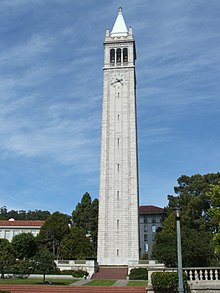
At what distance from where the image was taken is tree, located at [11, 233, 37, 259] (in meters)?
55.3

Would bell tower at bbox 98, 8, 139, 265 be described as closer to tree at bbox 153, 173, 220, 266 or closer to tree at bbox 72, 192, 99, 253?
tree at bbox 153, 173, 220, 266

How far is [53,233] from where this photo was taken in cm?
5731

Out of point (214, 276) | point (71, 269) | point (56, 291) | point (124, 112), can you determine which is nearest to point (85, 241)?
point (71, 269)

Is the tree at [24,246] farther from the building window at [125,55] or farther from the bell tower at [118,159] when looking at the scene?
the building window at [125,55]

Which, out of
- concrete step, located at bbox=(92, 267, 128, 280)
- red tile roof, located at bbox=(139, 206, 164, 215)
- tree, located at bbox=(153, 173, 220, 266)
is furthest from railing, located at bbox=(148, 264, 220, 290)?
red tile roof, located at bbox=(139, 206, 164, 215)

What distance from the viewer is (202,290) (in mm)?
16578

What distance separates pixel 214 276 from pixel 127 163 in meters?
30.8

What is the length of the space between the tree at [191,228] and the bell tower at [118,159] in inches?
199

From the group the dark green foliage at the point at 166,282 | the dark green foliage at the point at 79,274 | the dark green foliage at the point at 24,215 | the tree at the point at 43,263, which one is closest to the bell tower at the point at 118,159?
the dark green foliage at the point at 79,274

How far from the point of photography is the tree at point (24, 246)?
55.3 metres

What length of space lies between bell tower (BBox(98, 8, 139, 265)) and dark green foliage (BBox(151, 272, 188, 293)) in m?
27.9

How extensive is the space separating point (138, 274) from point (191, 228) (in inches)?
705

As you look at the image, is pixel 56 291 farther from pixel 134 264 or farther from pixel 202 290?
pixel 134 264

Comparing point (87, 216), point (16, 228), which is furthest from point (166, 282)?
point (16, 228)
